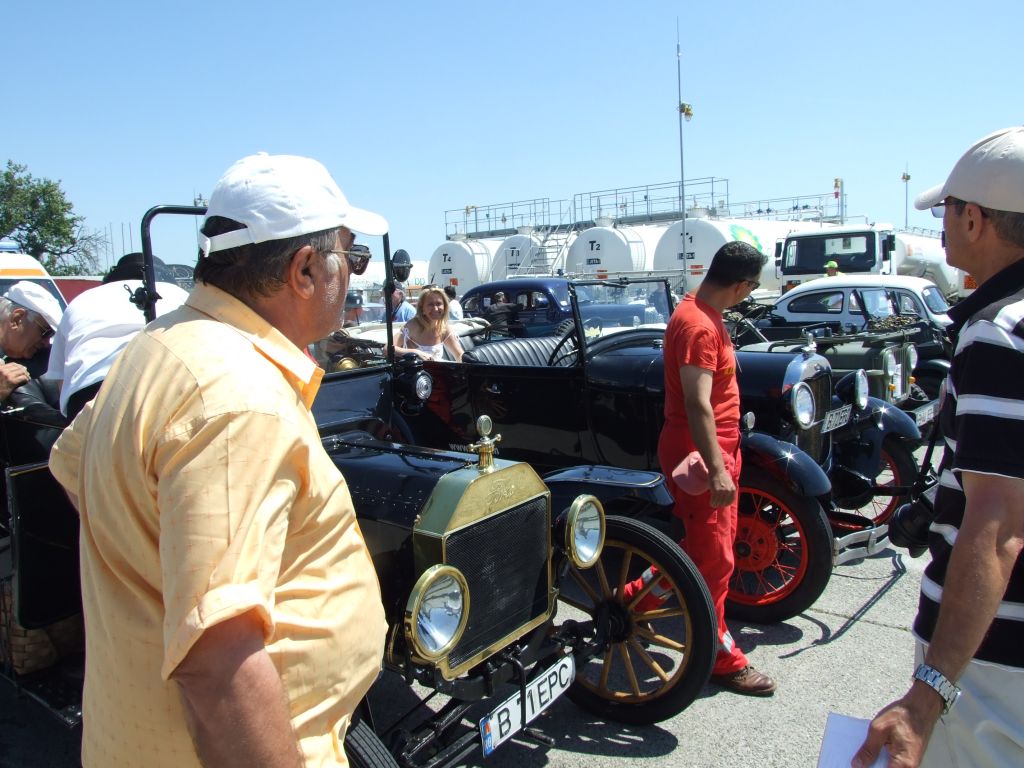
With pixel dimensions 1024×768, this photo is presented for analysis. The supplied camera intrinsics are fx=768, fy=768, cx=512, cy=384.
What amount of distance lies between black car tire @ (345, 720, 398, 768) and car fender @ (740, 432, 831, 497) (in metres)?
2.49

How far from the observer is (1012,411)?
129 centimetres

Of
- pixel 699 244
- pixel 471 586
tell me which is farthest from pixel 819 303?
pixel 471 586

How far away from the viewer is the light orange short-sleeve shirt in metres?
0.97

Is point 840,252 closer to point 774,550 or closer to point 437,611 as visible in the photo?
point 774,550

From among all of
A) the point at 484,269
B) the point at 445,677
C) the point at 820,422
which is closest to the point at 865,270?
the point at 484,269

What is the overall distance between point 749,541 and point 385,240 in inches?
95.1

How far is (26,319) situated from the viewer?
3699mm

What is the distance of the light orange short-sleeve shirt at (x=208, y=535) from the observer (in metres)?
0.97

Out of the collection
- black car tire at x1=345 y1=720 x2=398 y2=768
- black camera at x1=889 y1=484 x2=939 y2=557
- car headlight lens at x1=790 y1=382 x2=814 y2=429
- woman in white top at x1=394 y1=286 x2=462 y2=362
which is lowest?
black car tire at x1=345 y1=720 x2=398 y2=768

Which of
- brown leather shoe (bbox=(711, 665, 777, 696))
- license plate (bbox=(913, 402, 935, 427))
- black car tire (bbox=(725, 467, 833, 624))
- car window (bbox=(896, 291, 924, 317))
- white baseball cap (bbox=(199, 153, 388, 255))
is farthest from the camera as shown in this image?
car window (bbox=(896, 291, 924, 317))

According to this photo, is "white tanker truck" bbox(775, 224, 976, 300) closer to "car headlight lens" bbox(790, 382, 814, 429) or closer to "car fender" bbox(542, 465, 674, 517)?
"car headlight lens" bbox(790, 382, 814, 429)

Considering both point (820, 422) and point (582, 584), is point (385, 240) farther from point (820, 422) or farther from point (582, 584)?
point (820, 422)

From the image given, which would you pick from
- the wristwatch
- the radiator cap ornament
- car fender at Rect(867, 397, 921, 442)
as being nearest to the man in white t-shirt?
the radiator cap ornament

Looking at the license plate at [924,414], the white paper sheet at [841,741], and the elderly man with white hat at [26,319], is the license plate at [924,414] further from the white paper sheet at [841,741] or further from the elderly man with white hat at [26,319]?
the elderly man with white hat at [26,319]
